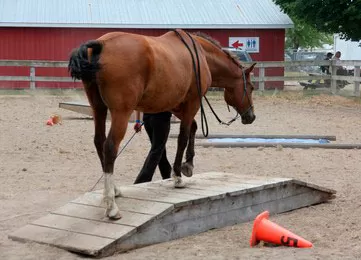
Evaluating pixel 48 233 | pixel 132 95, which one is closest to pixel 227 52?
pixel 132 95

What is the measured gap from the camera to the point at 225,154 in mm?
10719

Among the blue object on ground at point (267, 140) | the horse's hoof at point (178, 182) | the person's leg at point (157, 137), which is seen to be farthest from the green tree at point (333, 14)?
the horse's hoof at point (178, 182)

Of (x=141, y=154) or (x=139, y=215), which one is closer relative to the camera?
(x=139, y=215)

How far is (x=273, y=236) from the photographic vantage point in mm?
5574

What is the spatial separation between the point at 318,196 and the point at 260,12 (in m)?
22.6

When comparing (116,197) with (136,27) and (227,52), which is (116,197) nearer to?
(227,52)

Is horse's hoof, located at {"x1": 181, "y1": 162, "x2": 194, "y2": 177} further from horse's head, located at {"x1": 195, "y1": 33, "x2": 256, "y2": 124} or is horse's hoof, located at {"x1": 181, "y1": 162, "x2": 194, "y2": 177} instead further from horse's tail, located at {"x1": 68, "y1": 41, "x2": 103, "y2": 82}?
horse's tail, located at {"x1": 68, "y1": 41, "x2": 103, "y2": 82}

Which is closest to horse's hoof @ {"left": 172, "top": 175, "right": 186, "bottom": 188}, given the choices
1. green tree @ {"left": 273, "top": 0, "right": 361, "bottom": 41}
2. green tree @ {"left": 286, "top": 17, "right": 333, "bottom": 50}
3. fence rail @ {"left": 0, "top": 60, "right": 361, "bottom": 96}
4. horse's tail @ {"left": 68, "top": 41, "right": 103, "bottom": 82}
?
horse's tail @ {"left": 68, "top": 41, "right": 103, "bottom": 82}

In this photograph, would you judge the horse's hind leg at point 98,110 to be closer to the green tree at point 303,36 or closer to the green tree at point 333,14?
the green tree at point 333,14

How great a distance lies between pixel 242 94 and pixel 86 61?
247 centimetres

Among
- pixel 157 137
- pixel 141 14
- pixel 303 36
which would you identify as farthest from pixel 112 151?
pixel 303 36

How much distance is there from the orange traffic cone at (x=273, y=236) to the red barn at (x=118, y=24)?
69.8 feet

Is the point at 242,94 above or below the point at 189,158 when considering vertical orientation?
above

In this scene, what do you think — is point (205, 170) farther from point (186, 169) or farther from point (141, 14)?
point (141, 14)
